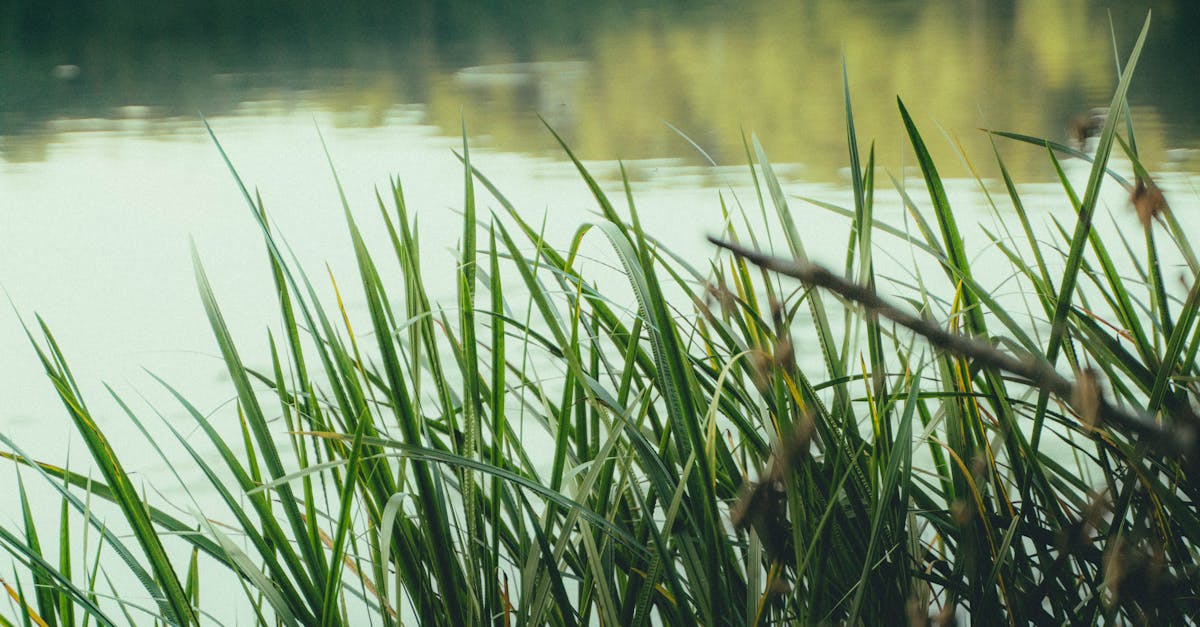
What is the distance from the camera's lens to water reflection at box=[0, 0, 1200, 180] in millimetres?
4418

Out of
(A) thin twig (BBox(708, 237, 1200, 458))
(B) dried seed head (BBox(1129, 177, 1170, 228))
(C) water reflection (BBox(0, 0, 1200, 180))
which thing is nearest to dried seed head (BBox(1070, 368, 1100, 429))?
(A) thin twig (BBox(708, 237, 1200, 458))

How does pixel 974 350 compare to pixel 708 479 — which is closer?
pixel 974 350

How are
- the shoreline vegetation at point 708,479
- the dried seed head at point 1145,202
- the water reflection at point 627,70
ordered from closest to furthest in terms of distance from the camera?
the dried seed head at point 1145,202 → the shoreline vegetation at point 708,479 → the water reflection at point 627,70

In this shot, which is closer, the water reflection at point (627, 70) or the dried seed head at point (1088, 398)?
the dried seed head at point (1088, 398)

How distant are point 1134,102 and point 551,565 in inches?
179

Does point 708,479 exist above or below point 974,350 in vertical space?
below

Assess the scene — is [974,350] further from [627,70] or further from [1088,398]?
[627,70]

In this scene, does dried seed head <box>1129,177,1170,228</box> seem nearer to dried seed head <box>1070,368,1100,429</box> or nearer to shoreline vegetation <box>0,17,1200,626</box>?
shoreline vegetation <box>0,17,1200,626</box>

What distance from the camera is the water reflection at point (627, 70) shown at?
4.42 meters

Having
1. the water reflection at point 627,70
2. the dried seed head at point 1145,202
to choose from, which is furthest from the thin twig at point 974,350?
the water reflection at point 627,70

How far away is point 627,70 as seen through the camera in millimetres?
6258

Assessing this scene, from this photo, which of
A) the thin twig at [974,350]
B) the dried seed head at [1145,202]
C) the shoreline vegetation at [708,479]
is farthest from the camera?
the shoreline vegetation at [708,479]

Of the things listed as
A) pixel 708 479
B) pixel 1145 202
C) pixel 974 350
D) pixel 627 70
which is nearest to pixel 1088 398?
pixel 974 350

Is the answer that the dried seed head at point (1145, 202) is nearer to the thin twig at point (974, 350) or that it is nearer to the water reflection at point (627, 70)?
the thin twig at point (974, 350)
